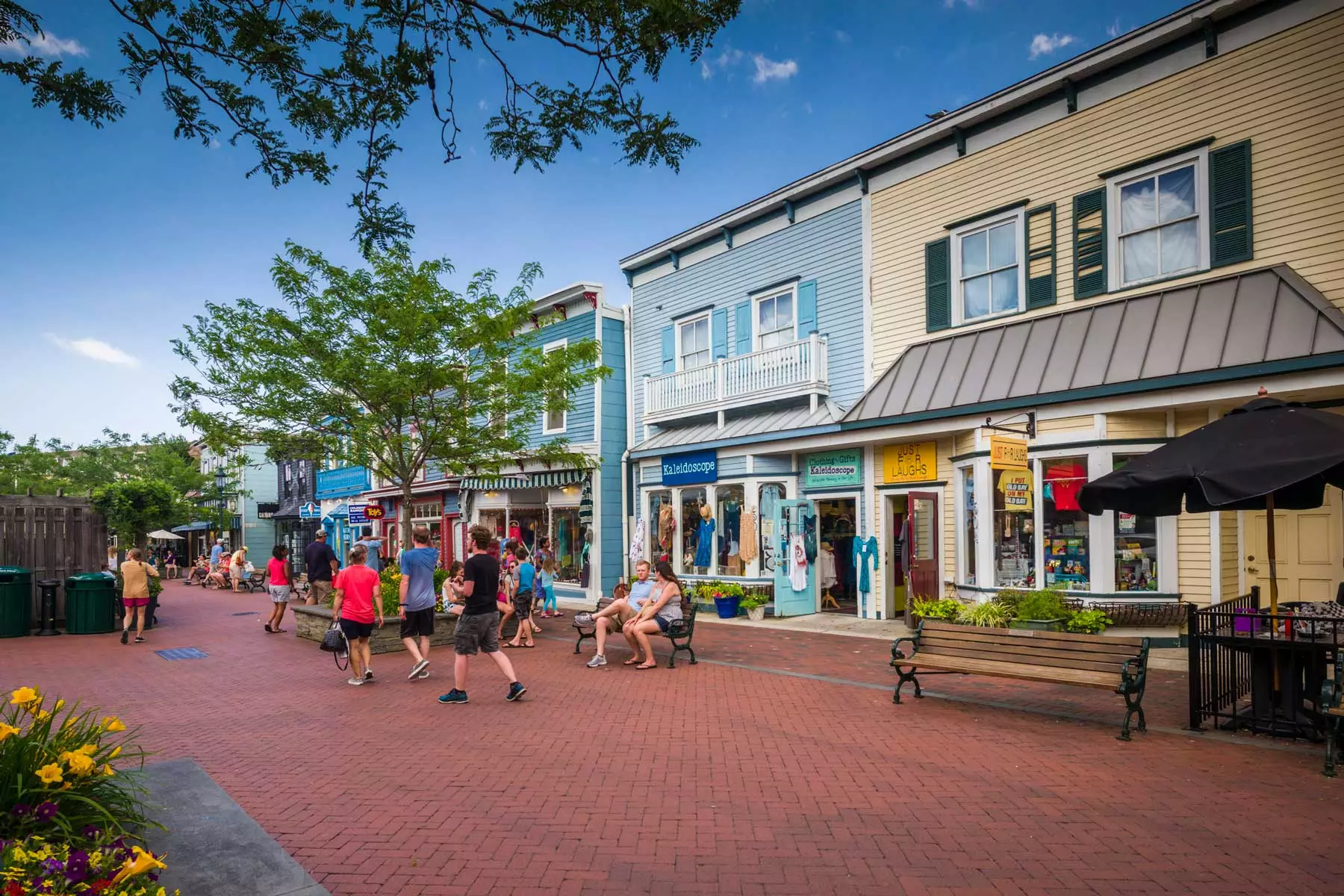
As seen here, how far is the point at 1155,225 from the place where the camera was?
11.8 m

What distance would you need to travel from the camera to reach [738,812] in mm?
5391

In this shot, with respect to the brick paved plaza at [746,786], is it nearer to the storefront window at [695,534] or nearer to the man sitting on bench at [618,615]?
the man sitting on bench at [618,615]

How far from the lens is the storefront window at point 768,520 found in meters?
16.7

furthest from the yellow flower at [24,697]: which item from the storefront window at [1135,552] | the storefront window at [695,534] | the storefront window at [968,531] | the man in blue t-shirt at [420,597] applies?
the storefront window at [695,534]

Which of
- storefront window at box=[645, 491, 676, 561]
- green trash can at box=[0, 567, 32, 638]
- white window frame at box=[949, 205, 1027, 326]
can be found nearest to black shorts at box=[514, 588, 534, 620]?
storefront window at box=[645, 491, 676, 561]

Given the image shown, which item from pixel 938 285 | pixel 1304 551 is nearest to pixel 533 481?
pixel 938 285

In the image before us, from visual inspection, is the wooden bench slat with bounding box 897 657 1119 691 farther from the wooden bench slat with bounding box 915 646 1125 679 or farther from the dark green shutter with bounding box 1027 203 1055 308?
the dark green shutter with bounding box 1027 203 1055 308

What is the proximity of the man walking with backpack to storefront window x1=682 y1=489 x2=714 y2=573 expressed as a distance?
8.89m

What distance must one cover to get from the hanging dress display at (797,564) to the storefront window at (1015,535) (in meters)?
3.99

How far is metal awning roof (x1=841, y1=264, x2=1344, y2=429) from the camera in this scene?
10.1 metres

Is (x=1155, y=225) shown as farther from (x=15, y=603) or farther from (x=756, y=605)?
(x=15, y=603)

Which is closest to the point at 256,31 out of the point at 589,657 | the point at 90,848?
the point at 90,848

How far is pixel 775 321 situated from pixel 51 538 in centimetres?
1567

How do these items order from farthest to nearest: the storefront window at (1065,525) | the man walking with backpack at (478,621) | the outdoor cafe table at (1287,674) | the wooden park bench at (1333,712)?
the storefront window at (1065,525), the man walking with backpack at (478,621), the outdoor cafe table at (1287,674), the wooden park bench at (1333,712)
